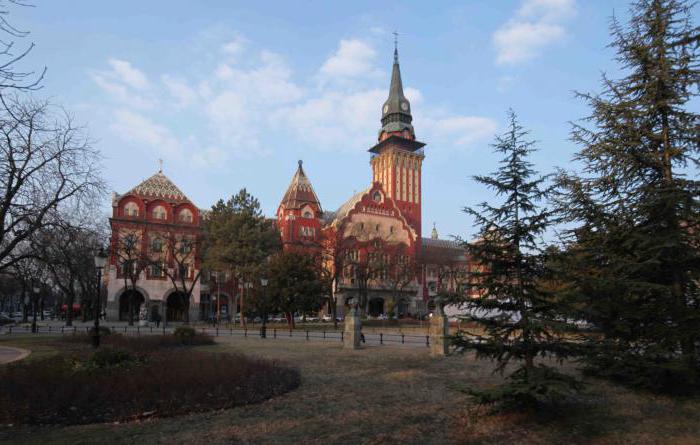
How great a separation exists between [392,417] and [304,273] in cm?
3344

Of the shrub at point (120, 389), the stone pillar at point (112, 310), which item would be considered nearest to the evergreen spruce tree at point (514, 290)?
the shrub at point (120, 389)

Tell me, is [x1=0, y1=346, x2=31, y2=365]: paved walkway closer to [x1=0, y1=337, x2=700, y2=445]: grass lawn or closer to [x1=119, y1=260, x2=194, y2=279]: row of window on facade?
[x1=0, y1=337, x2=700, y2=445]: grass lawn

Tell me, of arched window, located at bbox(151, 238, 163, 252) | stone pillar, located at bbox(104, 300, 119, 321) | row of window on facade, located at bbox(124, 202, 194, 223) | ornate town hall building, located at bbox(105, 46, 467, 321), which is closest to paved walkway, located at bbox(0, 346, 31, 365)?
ornate town hall building, located at bbox(105, 46, 467, 321)

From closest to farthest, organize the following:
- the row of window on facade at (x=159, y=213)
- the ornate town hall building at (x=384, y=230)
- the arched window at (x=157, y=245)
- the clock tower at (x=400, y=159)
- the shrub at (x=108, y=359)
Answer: the shrub at (x=108, y=359)
the arched window at (x=157, y=245)
the row of window on facade at (x=159, y=213)
the ornate town hall building at (x=384, y=230)
the clock tower at (x=400, y=159)

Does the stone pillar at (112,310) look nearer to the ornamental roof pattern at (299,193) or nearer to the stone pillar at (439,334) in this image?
the ornamental roof pattern at (299,193)

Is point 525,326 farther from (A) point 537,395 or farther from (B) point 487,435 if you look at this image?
(B) point 487,435

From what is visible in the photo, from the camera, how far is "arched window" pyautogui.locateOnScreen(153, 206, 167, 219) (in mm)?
58969

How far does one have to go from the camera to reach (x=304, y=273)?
139 feet

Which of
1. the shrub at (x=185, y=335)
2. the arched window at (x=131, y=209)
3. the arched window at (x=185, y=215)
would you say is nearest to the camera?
the shrub at (x=185, y=335)

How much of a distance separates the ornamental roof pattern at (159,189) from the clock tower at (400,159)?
110 feet

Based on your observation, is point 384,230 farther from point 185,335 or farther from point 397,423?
point 397,423

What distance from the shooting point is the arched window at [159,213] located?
59.0 meters

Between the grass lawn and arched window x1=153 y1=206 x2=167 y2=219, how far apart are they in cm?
5242

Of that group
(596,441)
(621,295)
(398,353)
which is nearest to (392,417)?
(596,441)
